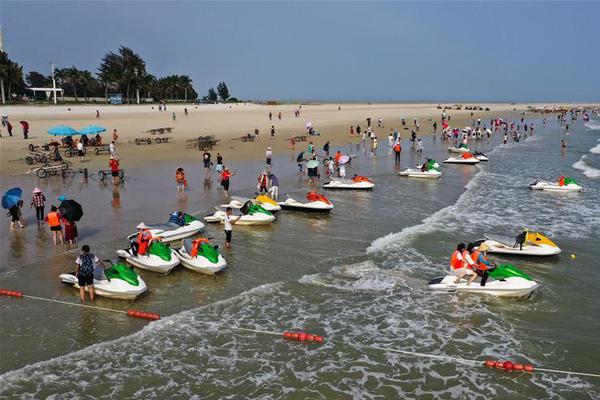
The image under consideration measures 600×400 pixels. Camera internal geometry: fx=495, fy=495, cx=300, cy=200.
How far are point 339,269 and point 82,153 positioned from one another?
24.4 metres

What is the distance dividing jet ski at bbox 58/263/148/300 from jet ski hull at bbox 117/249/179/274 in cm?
116

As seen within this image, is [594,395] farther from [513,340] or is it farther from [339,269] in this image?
[339,269]

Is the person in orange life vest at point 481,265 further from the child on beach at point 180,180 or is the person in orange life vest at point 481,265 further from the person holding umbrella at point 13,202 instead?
the person holding umbrella at point 13,202

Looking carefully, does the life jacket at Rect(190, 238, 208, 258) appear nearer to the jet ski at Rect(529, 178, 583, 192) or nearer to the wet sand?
the wet sand

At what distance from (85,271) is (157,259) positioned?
7.39 ft

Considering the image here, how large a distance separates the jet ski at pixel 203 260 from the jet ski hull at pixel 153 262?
0.29m

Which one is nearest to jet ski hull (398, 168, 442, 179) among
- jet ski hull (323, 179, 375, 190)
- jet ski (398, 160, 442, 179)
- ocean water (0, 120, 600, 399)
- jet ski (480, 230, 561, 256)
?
jet ski (398, 160, 442, 179)

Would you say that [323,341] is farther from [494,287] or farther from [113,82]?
[113,82]

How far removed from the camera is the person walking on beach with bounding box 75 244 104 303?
11.7 m

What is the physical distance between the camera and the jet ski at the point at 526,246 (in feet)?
51.9

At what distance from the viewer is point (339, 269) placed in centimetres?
1453

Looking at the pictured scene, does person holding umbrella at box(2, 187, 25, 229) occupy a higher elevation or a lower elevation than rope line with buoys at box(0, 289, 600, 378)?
higher

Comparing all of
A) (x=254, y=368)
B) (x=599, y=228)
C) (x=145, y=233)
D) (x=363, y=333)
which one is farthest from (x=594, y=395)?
(x=599, y=228)

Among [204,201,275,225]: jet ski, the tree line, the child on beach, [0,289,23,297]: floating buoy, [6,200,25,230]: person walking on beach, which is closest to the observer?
[0,289,23,297]: floating buoy
